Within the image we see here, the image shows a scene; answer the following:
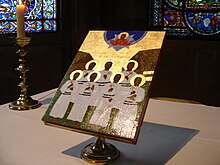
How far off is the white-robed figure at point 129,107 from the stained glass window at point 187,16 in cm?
327

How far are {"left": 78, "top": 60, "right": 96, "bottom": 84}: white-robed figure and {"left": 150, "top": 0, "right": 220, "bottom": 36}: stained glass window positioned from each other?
3210mm

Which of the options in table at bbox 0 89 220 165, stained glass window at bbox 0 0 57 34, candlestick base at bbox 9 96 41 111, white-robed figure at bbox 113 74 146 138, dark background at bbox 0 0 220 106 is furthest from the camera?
dark background at bbox 0 0 220 106

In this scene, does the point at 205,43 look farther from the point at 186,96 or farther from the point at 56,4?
the point at 56,4

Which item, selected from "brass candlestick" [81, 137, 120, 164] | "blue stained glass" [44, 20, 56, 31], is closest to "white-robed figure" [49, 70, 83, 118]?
"brass candlestick" [81, 137, 120, 164]

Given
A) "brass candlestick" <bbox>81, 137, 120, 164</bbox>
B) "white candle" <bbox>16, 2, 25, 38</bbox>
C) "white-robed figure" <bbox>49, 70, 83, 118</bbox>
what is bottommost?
"brass candlestick" <bbox>81, 137, 120, 164</bbox>

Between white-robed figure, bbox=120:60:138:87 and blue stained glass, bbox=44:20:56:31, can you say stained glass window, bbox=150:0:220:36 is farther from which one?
white-robed figure, bbox=120:60:138:87

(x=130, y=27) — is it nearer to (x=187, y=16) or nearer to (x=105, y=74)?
(x=187, y=16)

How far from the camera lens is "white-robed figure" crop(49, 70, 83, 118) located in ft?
2.75

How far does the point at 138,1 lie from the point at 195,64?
0.97 metres

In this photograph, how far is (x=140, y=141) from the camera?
38.7 inches

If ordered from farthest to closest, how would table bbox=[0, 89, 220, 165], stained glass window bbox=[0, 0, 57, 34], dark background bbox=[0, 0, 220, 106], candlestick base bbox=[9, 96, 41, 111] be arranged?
dark background bbox=[0, 0, 220, 106] → stained glass window bbox=[0, 0, 57, 34] → candlestick base bbox=[9, 96, 41, 111] → table bbox=[0, 89, 220, 165]

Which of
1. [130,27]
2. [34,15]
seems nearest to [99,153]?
[34,15]

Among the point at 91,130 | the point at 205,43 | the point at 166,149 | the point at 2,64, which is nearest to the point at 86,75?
the point at 91,130

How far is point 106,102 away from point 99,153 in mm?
136
